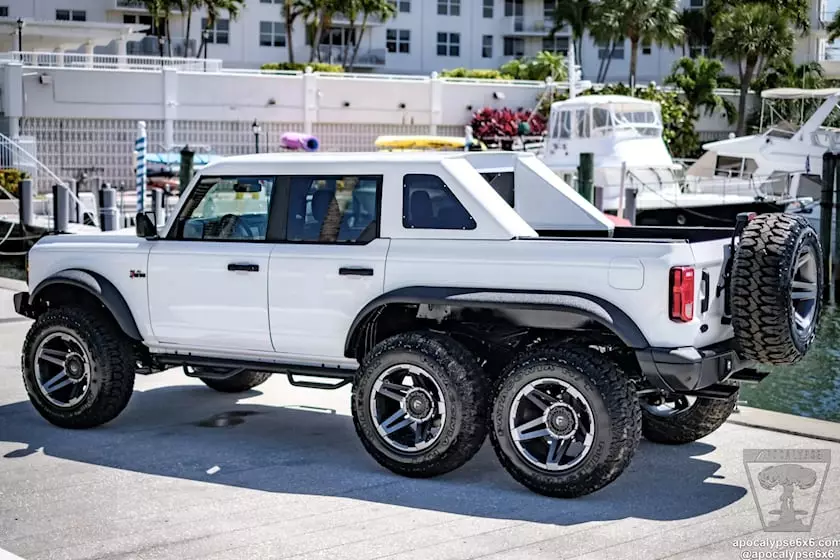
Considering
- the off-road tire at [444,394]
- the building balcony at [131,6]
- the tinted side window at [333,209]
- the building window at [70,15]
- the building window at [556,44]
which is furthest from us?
the building window at [556,44]

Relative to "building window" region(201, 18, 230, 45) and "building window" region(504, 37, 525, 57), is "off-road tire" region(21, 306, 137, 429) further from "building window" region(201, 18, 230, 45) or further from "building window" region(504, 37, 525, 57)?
"building window" region(504, 37, 525, 57)

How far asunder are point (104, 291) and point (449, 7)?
64.4 m

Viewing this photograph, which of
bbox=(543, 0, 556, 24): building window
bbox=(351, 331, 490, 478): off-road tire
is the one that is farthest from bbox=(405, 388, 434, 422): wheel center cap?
bbox=(543, 0, 556, 24): building window

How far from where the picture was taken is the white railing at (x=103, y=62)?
48188 mm

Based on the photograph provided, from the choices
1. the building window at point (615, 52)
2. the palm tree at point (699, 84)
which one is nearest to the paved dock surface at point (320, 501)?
the palm tree at point (699, 84)

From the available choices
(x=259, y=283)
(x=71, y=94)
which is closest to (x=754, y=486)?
(x=259, y=283)

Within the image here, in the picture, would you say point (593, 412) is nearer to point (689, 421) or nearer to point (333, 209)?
point (689, 421)

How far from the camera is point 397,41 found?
2810 inches

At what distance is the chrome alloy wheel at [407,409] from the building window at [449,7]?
65086 millimetres

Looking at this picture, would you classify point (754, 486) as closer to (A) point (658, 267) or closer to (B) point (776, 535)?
(B) point (776, 535)

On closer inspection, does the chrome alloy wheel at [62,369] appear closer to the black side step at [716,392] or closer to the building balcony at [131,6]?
the black side step at [716,392]

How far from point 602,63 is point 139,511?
220 feet

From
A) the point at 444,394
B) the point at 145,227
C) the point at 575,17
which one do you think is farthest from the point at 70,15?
the point at 444,394

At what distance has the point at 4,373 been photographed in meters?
10.6
